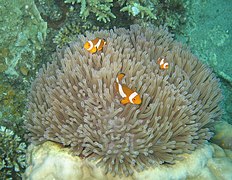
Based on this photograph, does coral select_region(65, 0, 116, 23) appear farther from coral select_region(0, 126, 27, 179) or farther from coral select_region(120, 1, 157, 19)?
coral select_region(0, 126, 27, 179)

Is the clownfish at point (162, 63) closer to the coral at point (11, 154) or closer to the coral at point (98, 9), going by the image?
the coral at point (98, 9)

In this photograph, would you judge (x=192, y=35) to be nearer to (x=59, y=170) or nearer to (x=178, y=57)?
(x=178, y=57)

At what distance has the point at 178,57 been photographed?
13.0 feet

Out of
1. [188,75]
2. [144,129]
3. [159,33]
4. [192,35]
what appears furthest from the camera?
[192,35]

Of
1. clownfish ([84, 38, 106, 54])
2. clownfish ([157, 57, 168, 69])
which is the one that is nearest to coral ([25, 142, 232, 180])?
clownfish ([157, 57, 168, 69])

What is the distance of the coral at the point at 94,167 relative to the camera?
10.2 feet

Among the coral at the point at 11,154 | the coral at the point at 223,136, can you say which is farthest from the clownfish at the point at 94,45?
the coral at the point at 223,136

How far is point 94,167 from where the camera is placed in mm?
3109

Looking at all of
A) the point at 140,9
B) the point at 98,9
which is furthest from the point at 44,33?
the point at 140,9

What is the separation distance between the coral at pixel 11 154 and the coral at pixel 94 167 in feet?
1.69

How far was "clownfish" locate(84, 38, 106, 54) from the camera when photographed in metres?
3.64

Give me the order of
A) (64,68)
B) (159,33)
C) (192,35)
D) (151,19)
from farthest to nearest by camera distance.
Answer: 1. (192,35)
2. (151,19)
3. (159,33)
4. (64,68)

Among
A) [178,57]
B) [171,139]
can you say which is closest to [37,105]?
[171,139]

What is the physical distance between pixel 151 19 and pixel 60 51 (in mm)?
1940
